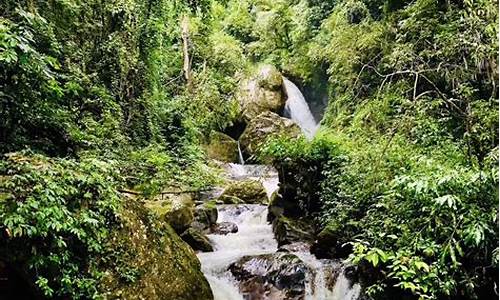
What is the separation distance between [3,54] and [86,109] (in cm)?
334

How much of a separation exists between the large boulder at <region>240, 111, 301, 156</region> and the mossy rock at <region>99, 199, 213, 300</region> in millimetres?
9573

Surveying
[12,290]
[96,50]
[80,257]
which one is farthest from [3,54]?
[96,50]

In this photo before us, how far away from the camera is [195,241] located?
795 centimetres

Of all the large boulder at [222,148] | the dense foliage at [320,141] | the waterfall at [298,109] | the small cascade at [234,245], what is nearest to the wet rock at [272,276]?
the small cascade at [234,245]

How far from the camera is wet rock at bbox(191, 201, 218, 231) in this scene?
908 cm

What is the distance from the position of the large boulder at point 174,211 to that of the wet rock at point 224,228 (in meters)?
1.27

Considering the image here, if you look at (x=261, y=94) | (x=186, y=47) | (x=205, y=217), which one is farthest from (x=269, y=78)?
(x=205, y=217)

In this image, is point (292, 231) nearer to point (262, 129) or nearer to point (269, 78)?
point (262, 129)

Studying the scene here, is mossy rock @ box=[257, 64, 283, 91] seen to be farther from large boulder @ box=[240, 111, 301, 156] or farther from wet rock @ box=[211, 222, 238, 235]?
wet rock @ box=[211, 222, 238, 235]

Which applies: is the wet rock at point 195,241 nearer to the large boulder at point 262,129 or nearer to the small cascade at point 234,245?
the small cascade at point 234,245

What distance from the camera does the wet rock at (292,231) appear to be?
7.95m

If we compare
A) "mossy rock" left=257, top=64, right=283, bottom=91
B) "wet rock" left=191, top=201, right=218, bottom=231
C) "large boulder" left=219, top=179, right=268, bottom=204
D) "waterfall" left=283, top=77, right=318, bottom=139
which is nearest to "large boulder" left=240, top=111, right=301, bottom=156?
"mossy rock" left=257, top=64, right=283, bottom=91

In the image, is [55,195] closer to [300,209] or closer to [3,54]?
[3,54]

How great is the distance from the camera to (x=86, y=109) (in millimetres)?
6746
